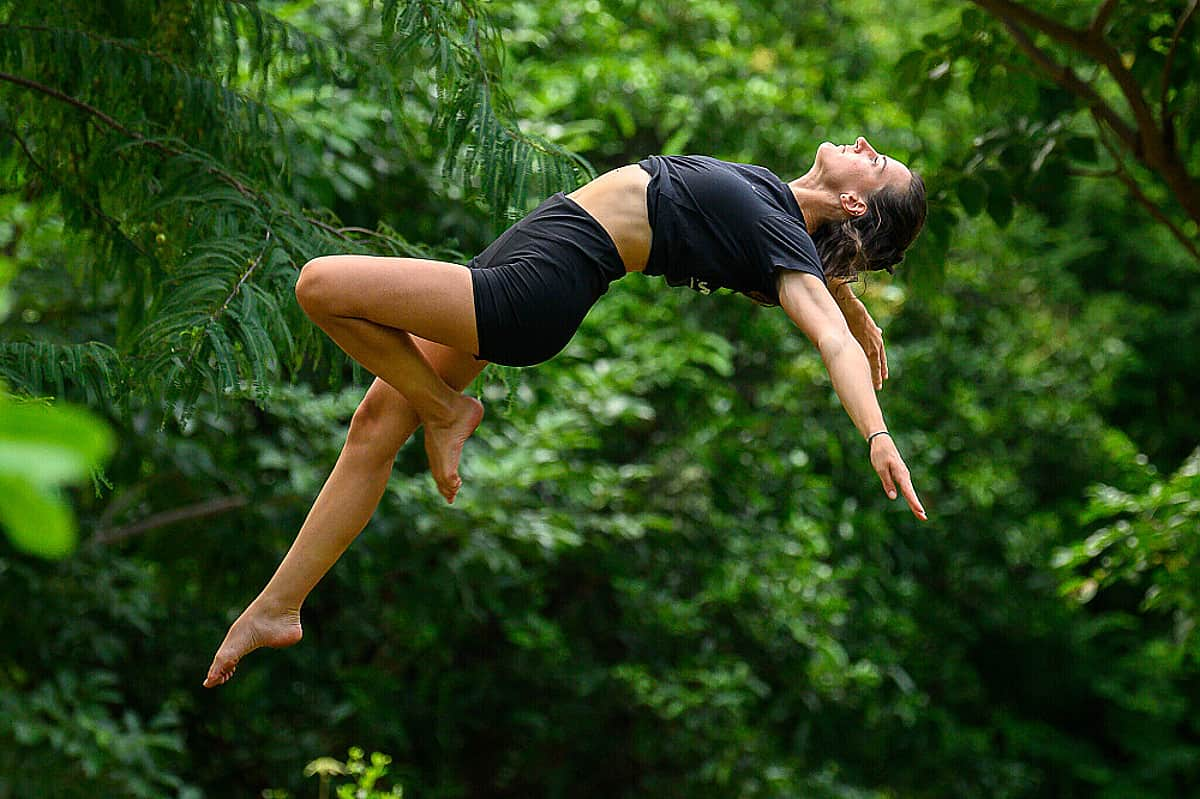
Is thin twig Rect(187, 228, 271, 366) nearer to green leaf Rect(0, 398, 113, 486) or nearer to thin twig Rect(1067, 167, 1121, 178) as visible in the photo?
green leaf Rect(0, 398, 113, 486)

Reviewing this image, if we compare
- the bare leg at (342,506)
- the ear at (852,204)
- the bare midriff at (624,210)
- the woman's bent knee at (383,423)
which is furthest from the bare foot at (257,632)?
the ear at (852,204)

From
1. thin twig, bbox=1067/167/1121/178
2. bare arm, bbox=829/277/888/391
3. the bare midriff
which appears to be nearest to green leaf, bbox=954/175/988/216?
thin twig, bbox=1067/167/1121/178

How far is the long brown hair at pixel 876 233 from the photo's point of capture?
2.01 m

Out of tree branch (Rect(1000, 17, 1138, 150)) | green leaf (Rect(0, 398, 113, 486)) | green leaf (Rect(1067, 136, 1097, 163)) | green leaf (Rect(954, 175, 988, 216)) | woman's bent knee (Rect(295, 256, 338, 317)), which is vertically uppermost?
green leaf (Rect(0, 398, 113, 486))

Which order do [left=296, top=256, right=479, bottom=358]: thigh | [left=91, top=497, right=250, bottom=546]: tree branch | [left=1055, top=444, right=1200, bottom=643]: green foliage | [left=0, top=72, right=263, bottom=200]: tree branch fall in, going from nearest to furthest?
[left=296, top=256, right=479, bottom=358]: thigh, [left=0, top=72, right=263, bottom=200]: tree branch, [left=1055, top=444, right=1200, bottom=643]: green foliage, [left=91, top=497, right=250, bottom=546]: tree branch

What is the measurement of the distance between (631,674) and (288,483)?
164 cm

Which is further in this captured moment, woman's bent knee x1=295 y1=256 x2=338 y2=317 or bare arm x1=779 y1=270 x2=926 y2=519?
woman's bent knee x1=295 y1=256 x2=338 y2=317

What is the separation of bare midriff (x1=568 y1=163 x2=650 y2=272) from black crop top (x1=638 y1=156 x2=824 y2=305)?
1 cm

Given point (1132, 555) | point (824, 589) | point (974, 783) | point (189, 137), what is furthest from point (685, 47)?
point (974, 783)

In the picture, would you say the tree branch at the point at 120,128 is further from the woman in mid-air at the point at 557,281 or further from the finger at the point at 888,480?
the finger at the point at 888,480

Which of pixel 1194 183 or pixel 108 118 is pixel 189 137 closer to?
pixel 108 118

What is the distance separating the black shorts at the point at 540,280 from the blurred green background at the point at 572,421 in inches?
18.2

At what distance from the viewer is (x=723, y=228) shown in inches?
76.1

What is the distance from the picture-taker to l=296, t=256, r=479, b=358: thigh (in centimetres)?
187
